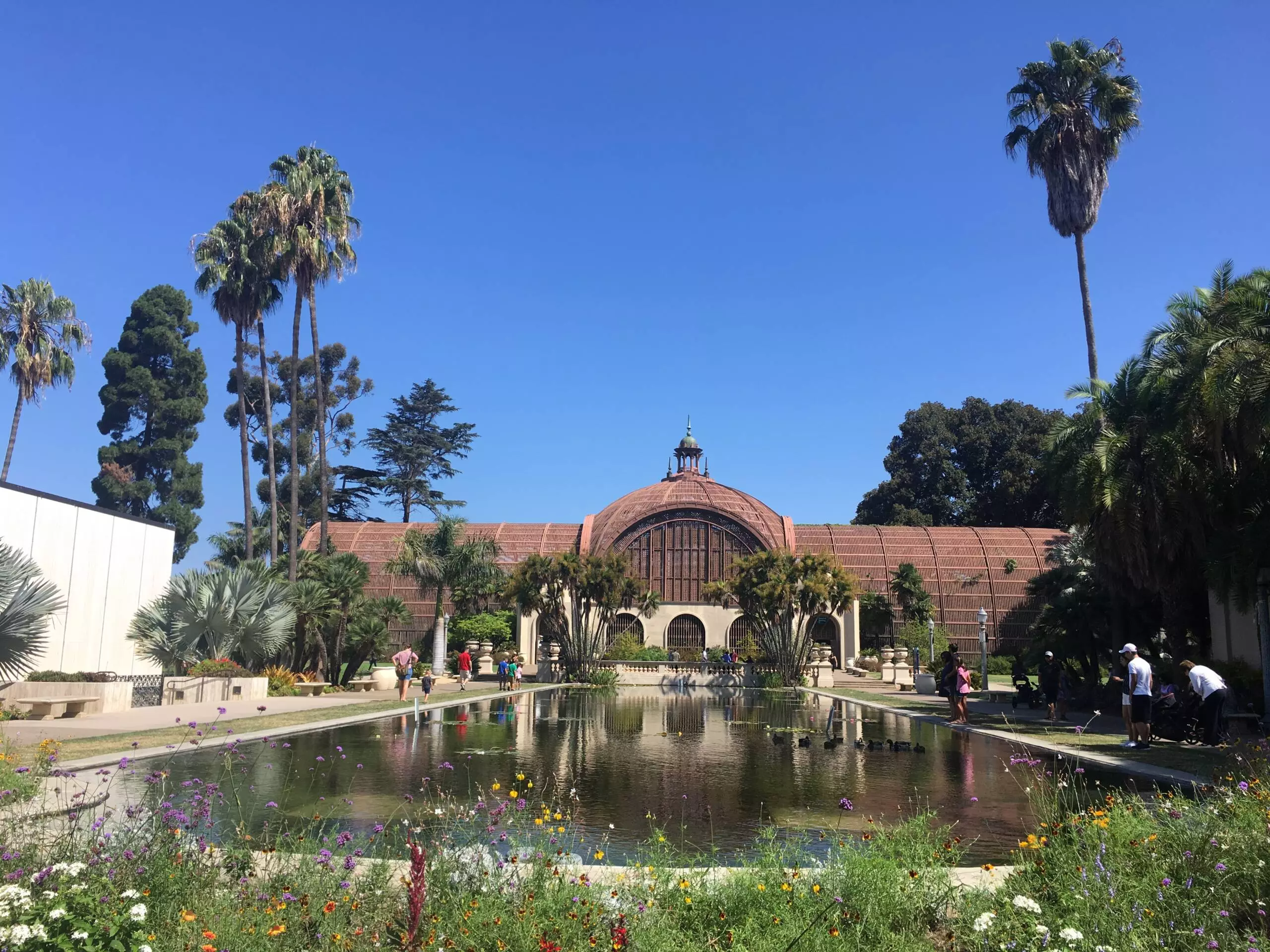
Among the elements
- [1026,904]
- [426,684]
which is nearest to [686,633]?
[426,684]

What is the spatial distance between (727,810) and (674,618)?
4126 centimetres

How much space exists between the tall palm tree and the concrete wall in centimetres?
2988

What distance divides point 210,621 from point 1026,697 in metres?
23.8

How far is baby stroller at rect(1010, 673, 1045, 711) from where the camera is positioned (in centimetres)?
2550

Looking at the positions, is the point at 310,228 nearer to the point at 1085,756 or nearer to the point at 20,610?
the point at 20,610

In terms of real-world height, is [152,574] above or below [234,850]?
above

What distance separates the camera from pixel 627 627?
5034 cm

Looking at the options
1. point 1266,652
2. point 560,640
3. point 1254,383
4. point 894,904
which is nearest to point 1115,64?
point 1254,383

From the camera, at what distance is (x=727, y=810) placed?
33.5ft

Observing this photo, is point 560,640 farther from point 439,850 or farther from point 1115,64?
point 439,850

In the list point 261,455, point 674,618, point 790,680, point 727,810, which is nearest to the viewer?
point 727,810

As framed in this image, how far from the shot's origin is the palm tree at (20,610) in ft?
68.2

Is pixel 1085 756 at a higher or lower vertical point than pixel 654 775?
higher

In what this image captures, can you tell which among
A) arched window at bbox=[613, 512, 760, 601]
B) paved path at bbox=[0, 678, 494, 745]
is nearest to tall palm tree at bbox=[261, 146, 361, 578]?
paved path at bbox=[0, 678, 494, 745]
